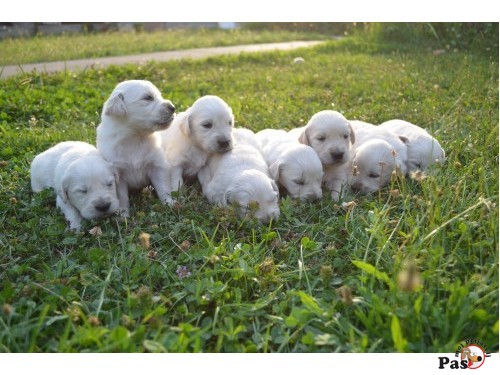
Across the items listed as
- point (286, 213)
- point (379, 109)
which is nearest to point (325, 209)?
point (286, 213)

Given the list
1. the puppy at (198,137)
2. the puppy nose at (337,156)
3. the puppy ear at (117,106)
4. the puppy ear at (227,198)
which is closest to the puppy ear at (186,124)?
the puppy at (198,137)

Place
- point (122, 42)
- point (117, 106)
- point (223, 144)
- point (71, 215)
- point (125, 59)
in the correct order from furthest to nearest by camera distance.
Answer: point (122, 42) → point (125, 59) → point (223, 144) → point (117, 106) → point (71, 215)

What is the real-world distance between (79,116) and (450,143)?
4510 mm

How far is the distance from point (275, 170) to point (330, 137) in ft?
2.14

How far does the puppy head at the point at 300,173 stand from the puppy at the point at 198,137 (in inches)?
20.3

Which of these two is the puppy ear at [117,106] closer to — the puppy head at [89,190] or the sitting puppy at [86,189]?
the sitting puppy at [86,189]

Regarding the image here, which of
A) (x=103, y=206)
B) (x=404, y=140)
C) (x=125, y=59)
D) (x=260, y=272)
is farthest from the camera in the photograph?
(x=125, y=59)

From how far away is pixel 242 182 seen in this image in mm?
4109

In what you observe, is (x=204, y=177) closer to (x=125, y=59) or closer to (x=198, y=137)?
(x=198, y=137)

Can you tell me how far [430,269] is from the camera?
2.83 meters

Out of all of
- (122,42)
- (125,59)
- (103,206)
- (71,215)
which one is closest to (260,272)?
(103,206)

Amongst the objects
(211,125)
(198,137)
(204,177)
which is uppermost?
(211,125)

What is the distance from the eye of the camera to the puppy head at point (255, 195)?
13.0 ft

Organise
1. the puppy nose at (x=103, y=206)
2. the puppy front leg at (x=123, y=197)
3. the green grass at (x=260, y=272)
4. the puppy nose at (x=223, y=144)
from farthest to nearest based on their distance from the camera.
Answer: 1. the puppy nose at (x=223, y=144)
2. the puppy front leg at (x=123, y=197)
3. the puppy nose at (x=103, y=206)
4. the green grass at (x=260, y=272)
